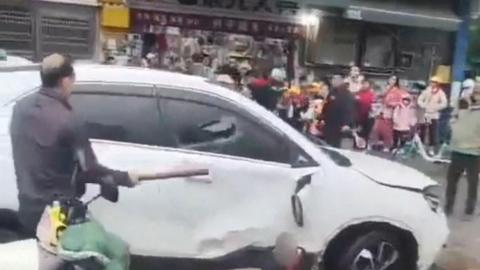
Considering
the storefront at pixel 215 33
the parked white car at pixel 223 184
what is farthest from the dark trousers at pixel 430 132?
the parked white car at pixel 223 184

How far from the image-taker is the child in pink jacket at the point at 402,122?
54.4 ft

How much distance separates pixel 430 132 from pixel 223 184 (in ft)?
40.0

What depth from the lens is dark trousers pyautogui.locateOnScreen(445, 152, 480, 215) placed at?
10.1 m

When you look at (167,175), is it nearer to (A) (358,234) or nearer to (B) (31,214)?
(B) (31,214)

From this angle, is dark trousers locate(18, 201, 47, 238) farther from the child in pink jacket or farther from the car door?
the child in pink jacket

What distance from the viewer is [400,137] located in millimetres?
16703

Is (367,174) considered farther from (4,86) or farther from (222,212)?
(4,86)

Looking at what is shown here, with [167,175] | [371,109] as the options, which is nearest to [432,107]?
[371,109]

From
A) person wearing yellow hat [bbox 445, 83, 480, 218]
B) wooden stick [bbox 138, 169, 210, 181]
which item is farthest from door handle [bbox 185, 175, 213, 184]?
person wearing yellow hat [bbox 445, 83, 480, 218]

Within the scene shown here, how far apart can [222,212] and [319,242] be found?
0.77 metres

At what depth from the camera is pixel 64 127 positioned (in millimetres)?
4766

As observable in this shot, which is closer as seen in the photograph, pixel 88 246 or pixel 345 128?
pixel 88 246

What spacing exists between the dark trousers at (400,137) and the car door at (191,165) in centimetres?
1039

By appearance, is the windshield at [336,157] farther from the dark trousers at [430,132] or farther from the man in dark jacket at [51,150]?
the dark trousers at [430,132]
